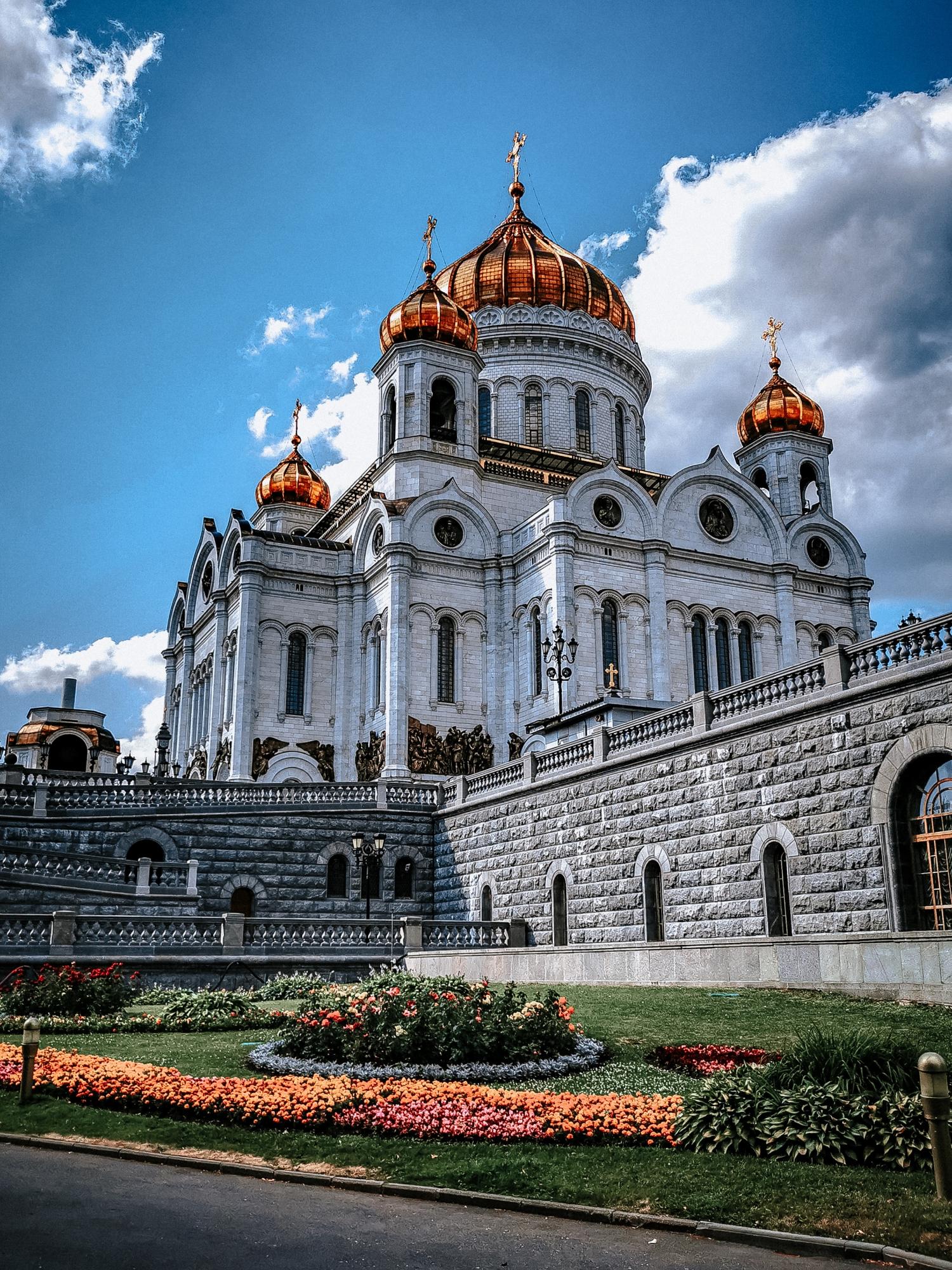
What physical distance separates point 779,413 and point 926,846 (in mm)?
37446

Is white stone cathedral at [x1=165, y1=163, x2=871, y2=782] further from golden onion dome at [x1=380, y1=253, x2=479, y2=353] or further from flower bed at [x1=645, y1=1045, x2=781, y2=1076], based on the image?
flower bed at [x1=645, y1=1045, x2=781, y2=1076]

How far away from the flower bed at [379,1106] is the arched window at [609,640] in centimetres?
3027

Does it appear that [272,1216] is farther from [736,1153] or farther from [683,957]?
[683,957]

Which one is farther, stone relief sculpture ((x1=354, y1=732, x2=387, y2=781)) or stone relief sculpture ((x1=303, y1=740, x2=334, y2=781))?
stone relief sculpture ((x1=303, y1=740, x2=334, y2=781))

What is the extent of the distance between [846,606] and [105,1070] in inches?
1614

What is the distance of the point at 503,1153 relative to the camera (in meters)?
8.89

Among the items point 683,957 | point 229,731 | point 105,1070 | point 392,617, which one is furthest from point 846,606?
point 105,1070

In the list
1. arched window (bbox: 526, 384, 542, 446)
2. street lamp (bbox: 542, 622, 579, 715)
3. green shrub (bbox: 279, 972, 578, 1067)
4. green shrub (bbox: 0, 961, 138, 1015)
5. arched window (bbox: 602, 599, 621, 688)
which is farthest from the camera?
arched window (bbox: 526, 384, 542, 446)

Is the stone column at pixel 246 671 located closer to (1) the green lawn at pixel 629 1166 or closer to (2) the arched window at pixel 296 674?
(2) the arched window at pixel 296 674

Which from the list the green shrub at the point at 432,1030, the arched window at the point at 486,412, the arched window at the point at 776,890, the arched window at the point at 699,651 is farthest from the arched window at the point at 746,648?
the green shrub at the point at 432,1030

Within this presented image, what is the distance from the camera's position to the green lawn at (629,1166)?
291 inches

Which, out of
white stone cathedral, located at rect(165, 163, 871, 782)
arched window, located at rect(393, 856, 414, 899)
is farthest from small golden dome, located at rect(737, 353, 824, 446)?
arched window, located at rect(393, 856, 414, 899)

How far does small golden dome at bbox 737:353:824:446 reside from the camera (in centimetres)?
5272

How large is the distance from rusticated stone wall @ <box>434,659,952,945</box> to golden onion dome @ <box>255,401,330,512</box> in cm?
3049
